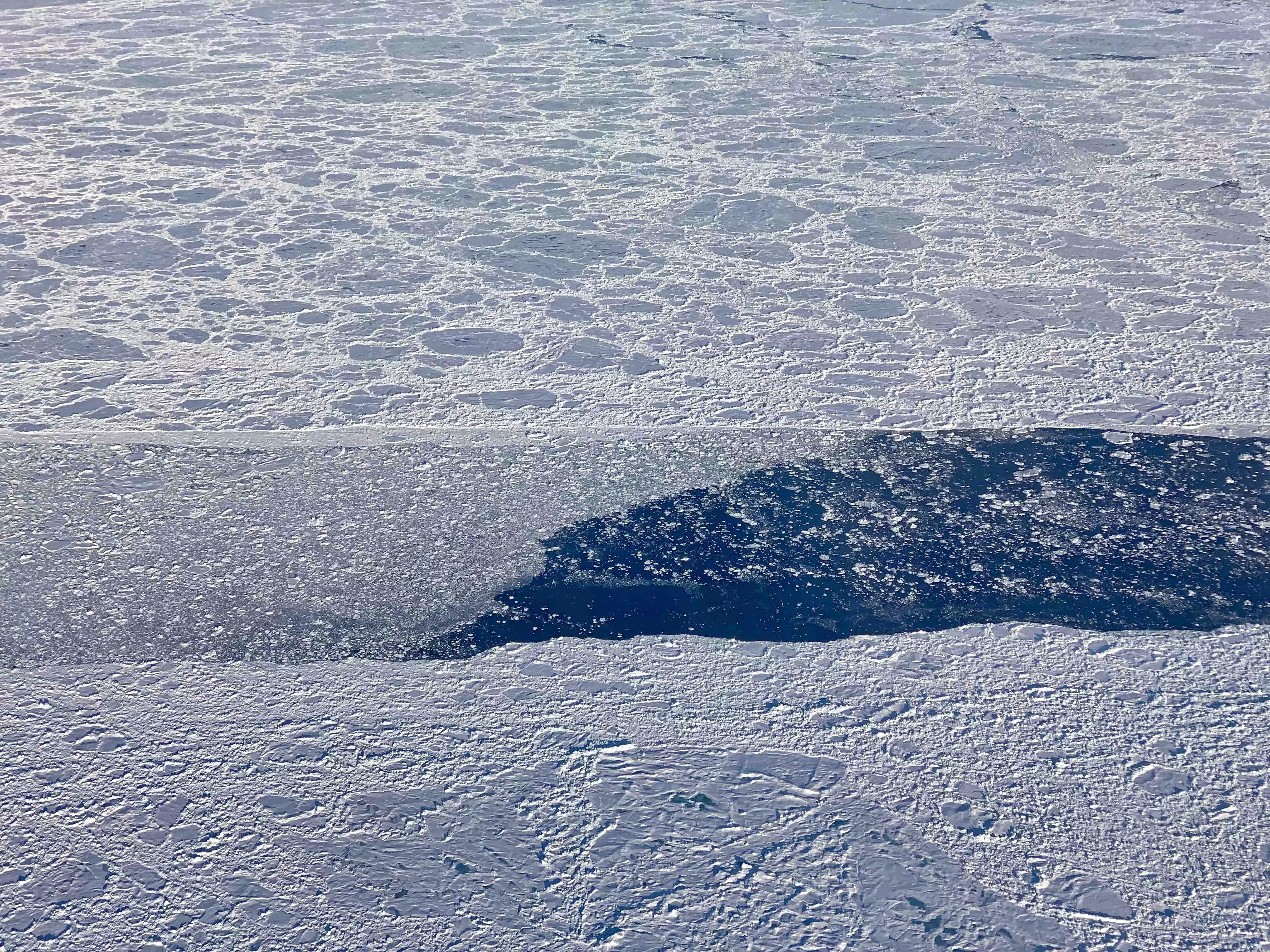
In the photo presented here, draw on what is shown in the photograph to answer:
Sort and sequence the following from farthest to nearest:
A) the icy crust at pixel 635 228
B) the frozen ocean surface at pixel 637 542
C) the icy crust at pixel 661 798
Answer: the icy crust at pixel 635 228 < the frozen ocean surface at pixel 637 542 < the icy crust at pixel 661 798

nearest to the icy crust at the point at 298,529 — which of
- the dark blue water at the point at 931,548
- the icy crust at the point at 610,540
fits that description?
the icy crust at the point at 610,540

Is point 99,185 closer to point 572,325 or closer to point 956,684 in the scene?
point 572,325

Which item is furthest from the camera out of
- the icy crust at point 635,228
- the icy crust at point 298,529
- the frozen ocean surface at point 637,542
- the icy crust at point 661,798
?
the icy crust at point 635,228

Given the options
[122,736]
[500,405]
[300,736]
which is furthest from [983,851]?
[500,405]

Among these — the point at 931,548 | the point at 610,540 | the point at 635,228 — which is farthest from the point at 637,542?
the point at 635,228

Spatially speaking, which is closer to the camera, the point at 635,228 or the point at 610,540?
the point at 610,540

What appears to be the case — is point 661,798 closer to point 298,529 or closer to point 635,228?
point 298,529

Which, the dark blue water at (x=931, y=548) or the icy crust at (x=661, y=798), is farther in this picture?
the dark blue water at (x=931, y=548)

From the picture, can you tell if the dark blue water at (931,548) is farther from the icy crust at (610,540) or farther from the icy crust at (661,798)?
the icy crust at (661,798)
